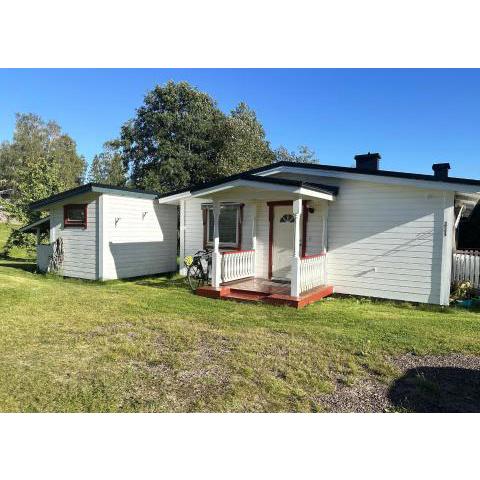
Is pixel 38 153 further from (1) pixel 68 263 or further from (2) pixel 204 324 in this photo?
(2) pixel 204 324

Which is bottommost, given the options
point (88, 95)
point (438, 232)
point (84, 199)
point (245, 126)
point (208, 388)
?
point (208, 388)

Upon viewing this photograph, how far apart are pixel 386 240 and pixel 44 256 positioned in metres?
10.8

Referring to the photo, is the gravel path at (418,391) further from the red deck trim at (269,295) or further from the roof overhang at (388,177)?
the roof overhang at (388,177)

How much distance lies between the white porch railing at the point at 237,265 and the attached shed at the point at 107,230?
3.75m

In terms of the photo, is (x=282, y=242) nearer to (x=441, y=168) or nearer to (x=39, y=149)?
(x=441, y=168)

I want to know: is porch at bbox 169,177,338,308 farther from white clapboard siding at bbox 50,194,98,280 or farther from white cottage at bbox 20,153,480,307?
white clapboard siding at bbox 50,194,98,280

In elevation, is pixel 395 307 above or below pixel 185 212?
below

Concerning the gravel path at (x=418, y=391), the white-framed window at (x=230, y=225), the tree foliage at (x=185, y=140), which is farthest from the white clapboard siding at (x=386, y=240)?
the tree foliage at (x=185, y=140)

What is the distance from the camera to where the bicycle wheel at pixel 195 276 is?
986 cm

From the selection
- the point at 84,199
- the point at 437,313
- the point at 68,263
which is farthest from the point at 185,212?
the point at 437,313

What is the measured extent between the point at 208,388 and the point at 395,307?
19.0ft

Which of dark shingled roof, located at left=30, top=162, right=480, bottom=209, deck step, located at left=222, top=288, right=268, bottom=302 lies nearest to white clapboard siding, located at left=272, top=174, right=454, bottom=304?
dark shingled roof, located at left=30, top=162, right=480, bottom=209

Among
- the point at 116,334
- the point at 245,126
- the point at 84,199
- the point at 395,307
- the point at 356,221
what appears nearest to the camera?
the point at 116,334

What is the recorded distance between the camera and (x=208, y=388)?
3861 millimetres
